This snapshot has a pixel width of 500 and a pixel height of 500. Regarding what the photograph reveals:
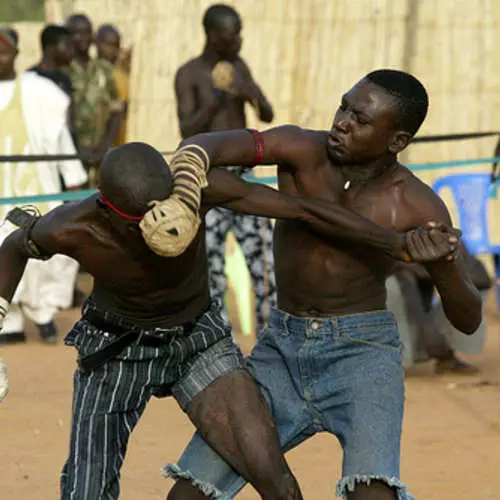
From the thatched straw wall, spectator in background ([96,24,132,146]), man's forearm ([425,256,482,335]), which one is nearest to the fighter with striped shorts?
man's forearm ([425,256,482,335])

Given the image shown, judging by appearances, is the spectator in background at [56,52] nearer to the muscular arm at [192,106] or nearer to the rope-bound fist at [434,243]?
the muscular arm at [192,106]

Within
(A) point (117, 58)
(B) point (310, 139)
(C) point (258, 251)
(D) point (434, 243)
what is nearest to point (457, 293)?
(D) point (434, 243)

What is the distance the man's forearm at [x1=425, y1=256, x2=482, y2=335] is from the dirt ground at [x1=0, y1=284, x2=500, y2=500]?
1819 millimetres

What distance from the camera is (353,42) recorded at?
12.4 m

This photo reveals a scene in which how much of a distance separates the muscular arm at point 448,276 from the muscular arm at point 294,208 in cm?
15

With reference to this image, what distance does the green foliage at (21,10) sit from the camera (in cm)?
2214

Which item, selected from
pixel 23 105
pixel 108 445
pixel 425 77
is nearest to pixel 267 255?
pixel 23 105

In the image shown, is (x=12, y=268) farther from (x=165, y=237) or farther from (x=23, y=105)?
(x=23, y=105)

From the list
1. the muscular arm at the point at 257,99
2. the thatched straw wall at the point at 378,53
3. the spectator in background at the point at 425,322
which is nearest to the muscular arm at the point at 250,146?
the spectator in background at the point at 425,322

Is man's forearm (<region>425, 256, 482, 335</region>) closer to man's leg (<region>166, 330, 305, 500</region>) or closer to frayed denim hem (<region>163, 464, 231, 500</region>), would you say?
man's leg (<region>166, 330, 305, 500</region>)

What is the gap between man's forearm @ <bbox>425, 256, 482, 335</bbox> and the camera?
4.12 metres

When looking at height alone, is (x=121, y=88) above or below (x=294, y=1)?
below

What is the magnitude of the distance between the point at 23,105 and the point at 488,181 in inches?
140

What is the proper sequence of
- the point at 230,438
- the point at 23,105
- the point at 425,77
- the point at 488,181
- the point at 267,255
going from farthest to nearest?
the point at 425,77 → the point at 488,181 → the point at 23,105 → the point at 267,255 → the point at 230,438
